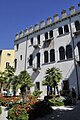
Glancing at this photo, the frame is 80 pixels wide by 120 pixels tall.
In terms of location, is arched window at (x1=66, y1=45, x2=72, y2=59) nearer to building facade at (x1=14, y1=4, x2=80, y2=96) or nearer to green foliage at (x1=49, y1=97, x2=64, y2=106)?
building facade at (x1=14, y1=4, x2=80, y2=96)

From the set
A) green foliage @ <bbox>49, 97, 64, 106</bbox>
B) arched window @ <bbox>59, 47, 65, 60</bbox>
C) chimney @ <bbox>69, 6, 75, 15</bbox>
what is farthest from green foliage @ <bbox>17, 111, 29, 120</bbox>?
chimney @ <bbox>69, 6, 75, 15</bbox>

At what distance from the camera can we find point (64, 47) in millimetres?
28375

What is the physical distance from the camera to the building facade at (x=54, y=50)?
26609mm

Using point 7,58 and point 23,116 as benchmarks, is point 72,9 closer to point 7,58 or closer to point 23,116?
point 7,58

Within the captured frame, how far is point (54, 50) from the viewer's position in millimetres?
29781

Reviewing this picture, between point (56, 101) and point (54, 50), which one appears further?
point (54, 50)

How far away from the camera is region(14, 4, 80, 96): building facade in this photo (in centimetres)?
2661

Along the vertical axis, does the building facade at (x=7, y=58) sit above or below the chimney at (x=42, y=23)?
below

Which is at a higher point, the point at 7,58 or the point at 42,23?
the point at 42,23

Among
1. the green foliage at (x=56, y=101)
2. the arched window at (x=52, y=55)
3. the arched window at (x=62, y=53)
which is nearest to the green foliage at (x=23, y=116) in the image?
the green foliage at (x=56, y=101)

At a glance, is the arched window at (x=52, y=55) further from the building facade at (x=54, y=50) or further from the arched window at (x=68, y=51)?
the arched window at (x=68, y=51)

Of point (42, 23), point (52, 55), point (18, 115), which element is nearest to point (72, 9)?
point (42, 23)

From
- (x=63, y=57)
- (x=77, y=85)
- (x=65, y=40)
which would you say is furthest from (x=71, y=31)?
(x=77, y=85)

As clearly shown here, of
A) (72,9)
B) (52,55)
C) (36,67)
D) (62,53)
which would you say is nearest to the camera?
(62,53)
